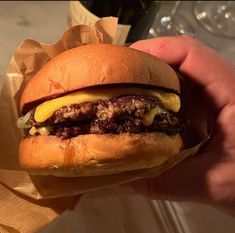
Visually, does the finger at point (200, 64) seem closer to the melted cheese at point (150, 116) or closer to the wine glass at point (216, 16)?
the melted cheese at point (150, 116)

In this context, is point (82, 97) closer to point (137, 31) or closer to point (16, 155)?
point (16, 155)

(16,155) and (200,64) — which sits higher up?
(200,64)

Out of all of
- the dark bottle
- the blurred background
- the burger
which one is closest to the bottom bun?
the burger

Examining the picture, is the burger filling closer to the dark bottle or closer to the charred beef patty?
the charred beef patty

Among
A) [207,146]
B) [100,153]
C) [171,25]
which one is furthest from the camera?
[171,25]

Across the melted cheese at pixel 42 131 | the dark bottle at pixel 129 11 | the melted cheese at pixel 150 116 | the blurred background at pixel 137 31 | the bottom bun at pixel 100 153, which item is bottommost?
the blurred background at pixel 137 31

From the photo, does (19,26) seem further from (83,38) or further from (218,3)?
(218,3)

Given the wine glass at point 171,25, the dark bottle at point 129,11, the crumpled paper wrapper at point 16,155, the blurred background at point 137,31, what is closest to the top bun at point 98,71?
the crumpled paper wrapper at point 16,155

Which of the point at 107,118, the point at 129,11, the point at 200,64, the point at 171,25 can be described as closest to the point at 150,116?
the point at 107,118
